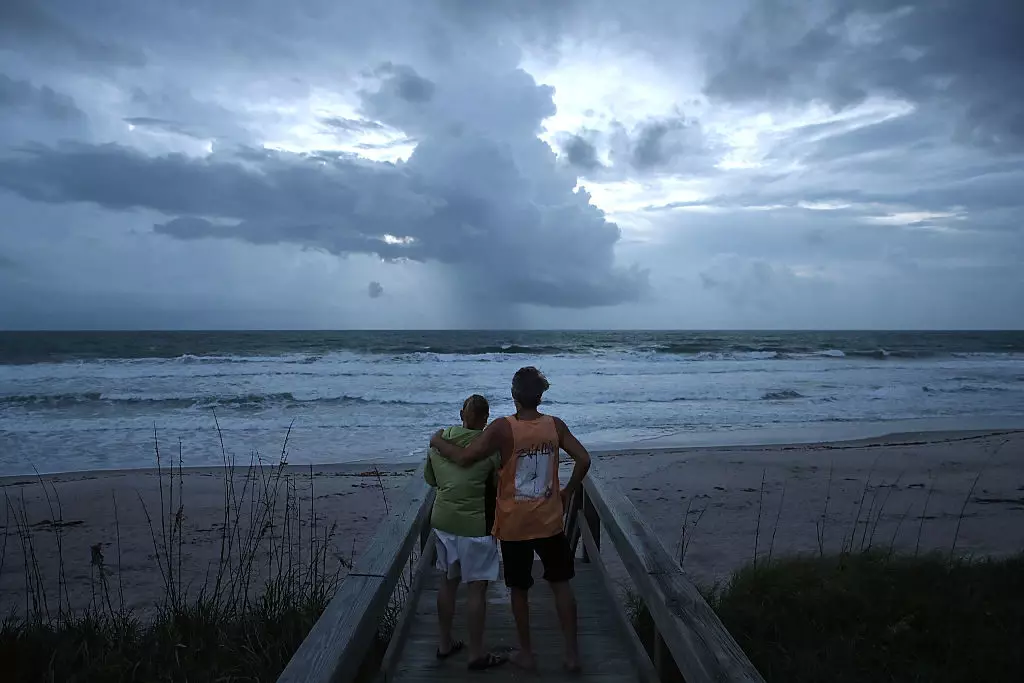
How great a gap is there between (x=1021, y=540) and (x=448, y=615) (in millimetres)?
6621

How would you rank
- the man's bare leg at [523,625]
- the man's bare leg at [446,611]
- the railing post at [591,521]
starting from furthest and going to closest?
the railing post at [591,521], the man's bare leg at [446,611], the man's bare leg at [523,625]

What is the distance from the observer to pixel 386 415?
62.5ft

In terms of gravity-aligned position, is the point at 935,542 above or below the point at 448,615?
below

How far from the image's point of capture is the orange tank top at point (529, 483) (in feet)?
10.5

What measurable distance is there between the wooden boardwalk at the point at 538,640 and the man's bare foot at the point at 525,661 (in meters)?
0.03

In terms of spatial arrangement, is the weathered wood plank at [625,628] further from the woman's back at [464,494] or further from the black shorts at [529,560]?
the woman's back at [464,494]

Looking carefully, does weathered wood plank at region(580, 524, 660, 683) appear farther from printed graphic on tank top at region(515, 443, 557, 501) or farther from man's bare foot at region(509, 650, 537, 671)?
printed graphic on tank top at region(515, 443, 557, 501)

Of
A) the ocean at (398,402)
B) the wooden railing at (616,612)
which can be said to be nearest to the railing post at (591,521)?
the wooden railing at (616,612)

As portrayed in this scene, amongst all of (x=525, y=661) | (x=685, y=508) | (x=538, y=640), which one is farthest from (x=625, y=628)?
(x=685, y=508)

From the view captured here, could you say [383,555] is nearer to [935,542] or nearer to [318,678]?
[318,678]

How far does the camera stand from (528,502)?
3.21 m

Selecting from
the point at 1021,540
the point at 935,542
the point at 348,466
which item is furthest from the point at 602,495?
the point at 348,466

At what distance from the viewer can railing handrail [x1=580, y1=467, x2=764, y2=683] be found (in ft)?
6.94

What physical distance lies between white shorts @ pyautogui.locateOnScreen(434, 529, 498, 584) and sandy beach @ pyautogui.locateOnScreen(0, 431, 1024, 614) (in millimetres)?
1863
